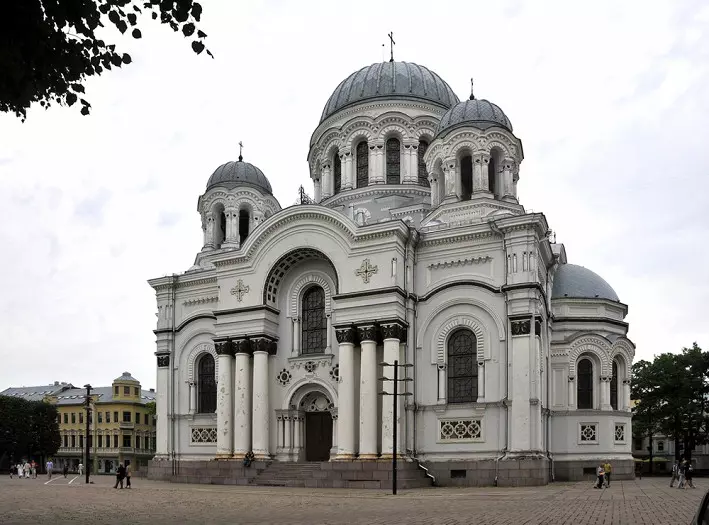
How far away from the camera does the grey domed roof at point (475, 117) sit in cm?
3638

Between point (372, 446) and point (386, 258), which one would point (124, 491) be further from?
point (386, 258)

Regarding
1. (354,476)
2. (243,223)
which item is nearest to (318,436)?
(354,476)

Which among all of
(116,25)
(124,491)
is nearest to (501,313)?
(124,491)

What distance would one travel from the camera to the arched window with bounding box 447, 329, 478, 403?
3281 centimetres

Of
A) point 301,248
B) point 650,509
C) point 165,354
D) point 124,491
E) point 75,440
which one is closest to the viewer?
point 650,509

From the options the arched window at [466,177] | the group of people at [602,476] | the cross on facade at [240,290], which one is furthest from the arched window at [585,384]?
the cross on facade at [240,290]

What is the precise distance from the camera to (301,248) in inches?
1409

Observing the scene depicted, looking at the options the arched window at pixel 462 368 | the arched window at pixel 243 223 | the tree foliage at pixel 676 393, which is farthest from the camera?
the tree foliage at pixel 676 393

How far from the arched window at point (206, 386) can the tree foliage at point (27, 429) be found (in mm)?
35759

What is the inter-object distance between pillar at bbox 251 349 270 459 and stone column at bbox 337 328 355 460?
3.85 m

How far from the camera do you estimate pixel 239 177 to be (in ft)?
148

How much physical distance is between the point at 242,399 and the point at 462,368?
10.0 m

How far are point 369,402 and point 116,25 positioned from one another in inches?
952

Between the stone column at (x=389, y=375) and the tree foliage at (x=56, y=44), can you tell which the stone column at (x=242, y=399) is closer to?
the stone column at (x=389, y=375)
